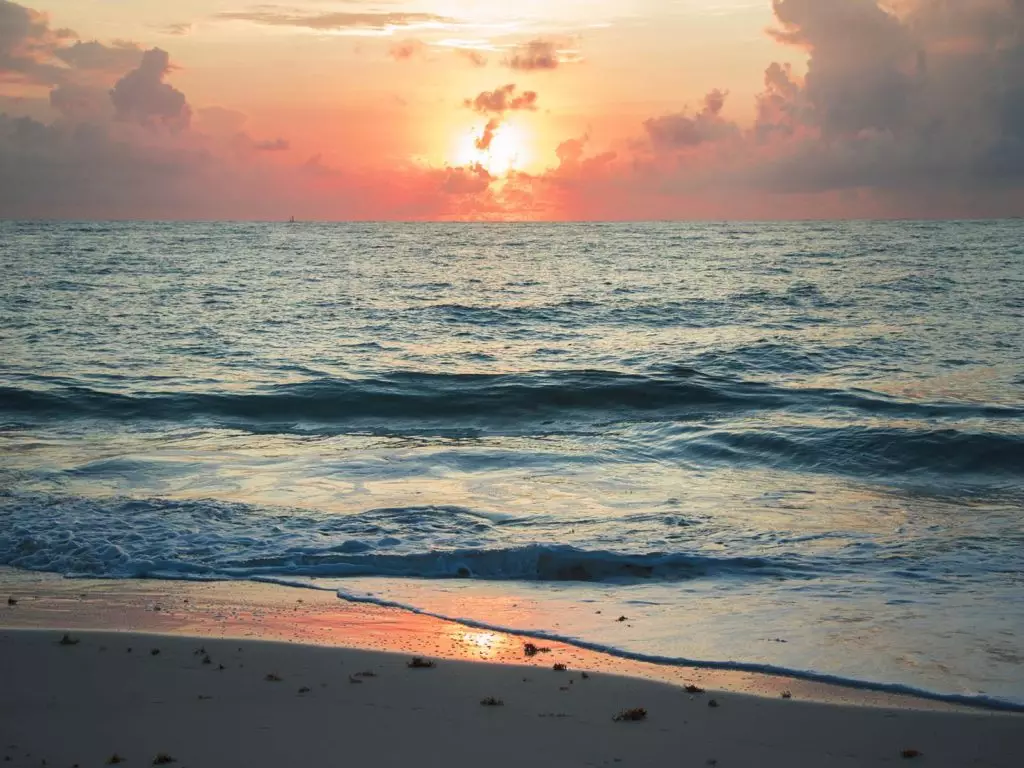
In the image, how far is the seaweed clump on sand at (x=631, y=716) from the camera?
5.88 meters

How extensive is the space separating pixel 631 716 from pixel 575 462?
9.29m

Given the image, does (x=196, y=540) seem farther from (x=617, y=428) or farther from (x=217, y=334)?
(x=217, y=334)

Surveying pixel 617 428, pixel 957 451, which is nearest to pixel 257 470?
pixel 617 428

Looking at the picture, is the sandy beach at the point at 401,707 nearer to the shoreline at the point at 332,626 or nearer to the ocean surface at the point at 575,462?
the shoreline at the point at 332,626

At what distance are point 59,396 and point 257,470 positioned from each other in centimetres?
919

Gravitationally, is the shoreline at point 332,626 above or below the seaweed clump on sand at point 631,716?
below

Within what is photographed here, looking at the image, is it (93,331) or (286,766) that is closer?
(286,766)

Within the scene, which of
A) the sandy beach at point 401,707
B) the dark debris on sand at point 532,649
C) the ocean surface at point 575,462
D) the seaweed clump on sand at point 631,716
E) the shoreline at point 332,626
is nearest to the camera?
the sandy beach at point 401,707

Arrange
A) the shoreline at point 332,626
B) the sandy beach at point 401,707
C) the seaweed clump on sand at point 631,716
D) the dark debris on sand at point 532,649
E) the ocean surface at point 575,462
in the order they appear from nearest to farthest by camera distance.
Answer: the sandy beach at point 401,707 → the seaweed clump on sand at point 631,716 → the shoreline at point 332,626 → the dark debris on sand at point 532,649 → the ocean surface at point 575,462

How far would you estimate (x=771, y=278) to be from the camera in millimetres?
47062

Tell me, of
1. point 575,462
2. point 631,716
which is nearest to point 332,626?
point 631,716

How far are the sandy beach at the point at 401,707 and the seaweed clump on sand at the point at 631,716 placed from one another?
2 centimetres

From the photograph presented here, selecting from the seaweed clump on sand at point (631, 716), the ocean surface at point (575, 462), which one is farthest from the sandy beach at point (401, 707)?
the ocean surface at point (575, 462)

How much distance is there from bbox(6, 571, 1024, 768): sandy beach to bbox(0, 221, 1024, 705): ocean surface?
24.3 inches
